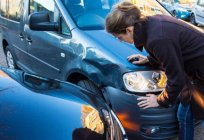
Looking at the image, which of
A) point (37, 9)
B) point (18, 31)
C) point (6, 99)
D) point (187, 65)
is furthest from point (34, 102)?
point (18, 31)

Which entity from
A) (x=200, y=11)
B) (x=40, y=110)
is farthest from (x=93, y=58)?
(x=200, y=11)

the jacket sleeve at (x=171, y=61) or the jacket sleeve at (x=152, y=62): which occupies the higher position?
the jacket sleeve at (x=171, y=61)

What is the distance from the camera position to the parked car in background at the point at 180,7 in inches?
608

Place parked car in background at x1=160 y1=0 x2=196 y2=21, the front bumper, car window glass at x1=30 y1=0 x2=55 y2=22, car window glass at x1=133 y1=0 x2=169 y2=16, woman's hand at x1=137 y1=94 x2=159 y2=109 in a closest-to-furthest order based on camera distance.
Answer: woman's hand at x1=137 y1=94 x2=159 y2=109 < the front bumper < car window glass at x1=30 y1=0 x2=55 y2=22 < car window glass at x1=133 y1=0 x2=169 y2=16 < parked car in background at x1=160 y1=0 x2=196 y2=21

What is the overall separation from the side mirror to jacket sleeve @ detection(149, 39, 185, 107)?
1.60m

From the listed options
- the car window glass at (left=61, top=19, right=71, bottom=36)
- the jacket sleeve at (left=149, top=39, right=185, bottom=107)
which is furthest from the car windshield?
the jacket sleeve at (left=149, top=39, right=185, bottom=107)

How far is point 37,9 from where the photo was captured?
14.6ft

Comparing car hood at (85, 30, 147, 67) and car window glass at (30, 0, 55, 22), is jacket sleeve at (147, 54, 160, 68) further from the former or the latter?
car window glass at (30, 0, 55, 22)

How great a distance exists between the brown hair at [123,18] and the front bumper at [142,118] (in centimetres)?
71

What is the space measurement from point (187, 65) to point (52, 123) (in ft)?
3.60

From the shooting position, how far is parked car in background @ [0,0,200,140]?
9.63 ft

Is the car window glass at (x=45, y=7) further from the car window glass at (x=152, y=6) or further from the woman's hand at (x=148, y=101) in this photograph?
the woman's hand at (x=148, y=101)

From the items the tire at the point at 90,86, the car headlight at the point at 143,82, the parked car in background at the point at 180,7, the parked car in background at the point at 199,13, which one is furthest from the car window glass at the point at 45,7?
the parked car in background at the point at 180,7

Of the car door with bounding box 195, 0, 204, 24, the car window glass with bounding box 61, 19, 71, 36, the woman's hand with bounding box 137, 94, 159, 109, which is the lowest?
the car door with bounding box 195, 0, 204, 24
